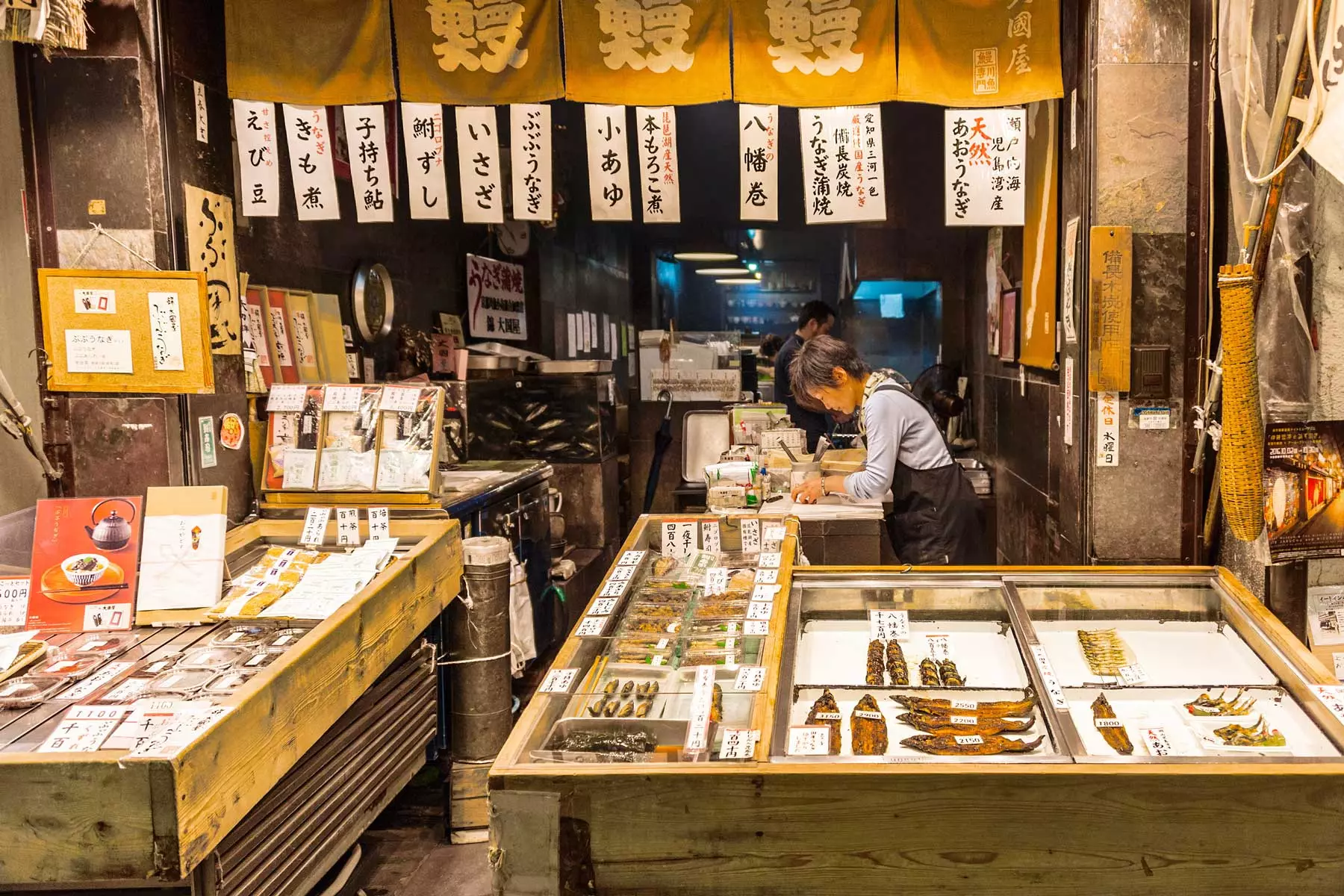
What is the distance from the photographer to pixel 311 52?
16.8 feet

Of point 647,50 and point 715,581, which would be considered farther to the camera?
point 647,50

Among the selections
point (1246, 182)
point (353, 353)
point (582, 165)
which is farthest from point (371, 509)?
point (582, 165)

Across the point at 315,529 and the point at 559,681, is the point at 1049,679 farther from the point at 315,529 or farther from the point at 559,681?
the point at 315,529

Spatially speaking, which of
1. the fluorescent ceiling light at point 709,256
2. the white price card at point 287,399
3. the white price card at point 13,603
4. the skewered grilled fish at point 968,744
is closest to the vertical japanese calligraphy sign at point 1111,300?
the skewered grilled fish at point 968,744

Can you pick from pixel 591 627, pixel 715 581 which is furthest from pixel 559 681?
pixel 715 581

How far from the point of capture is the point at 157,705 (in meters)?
2.91

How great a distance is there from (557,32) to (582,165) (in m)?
8.14

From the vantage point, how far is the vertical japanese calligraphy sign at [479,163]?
219 inches

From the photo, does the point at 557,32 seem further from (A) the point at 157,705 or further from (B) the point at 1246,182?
(A) the point at 157,705

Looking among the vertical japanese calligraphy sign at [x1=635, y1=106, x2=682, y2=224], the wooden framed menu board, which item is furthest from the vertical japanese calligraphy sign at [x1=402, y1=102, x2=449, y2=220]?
the wooden framed menu board

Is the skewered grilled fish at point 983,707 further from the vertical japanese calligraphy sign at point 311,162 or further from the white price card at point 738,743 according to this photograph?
the vertical japanese calligraphy sign at point 311,162

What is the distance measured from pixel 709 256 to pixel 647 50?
1064 centimetres

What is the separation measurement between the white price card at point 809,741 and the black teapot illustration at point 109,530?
2.82m

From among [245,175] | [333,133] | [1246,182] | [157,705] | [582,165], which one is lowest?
[157,705]
